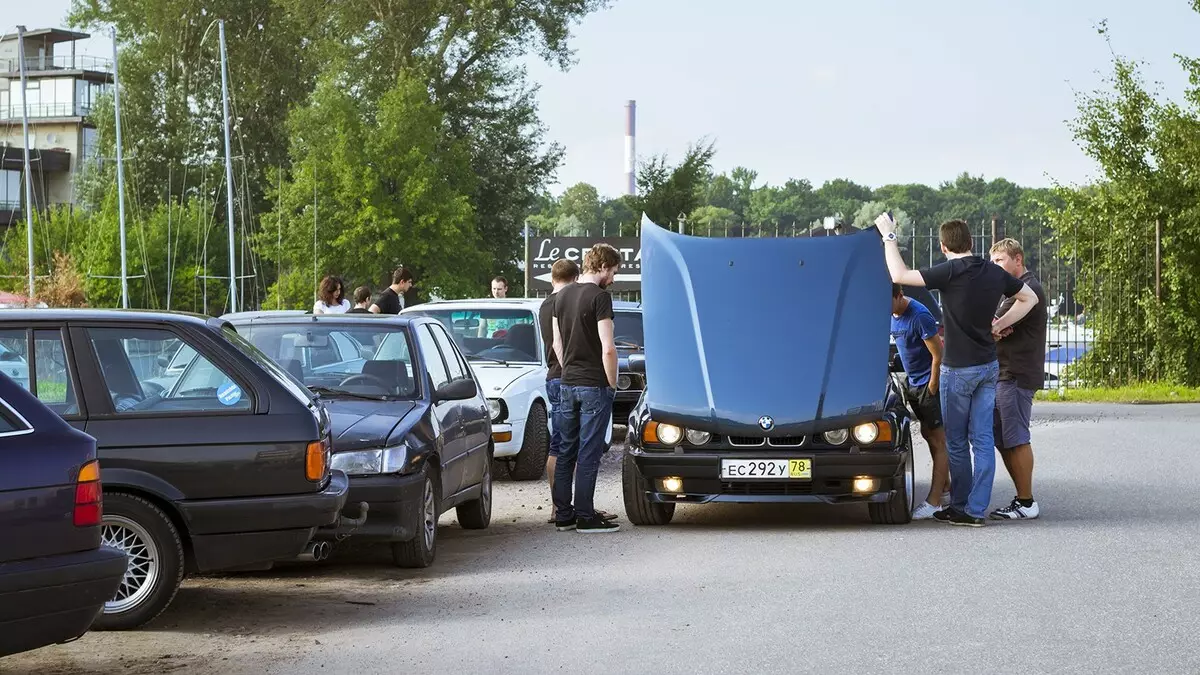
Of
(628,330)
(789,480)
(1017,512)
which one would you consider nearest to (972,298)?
(1017,512)

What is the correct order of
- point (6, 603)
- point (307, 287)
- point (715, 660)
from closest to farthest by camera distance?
point (6, 603) < point (715, 660) < point (307, 287)

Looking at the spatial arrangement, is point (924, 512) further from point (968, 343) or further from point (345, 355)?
point (345, 355)

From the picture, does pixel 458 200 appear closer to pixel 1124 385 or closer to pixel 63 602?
pixel 1124 385

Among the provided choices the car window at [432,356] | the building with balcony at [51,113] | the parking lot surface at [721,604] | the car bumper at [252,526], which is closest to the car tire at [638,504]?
the parking lot surface at [721,604]

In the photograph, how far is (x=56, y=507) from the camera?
6.39 m

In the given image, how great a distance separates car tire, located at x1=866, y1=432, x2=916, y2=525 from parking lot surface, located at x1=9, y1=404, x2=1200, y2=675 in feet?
0.52

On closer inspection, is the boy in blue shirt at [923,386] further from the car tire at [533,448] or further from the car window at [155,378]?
the car window at [155,378]

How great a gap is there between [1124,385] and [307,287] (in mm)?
39356

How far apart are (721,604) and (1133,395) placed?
22.9 metres

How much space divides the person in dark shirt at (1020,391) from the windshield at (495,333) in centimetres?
552

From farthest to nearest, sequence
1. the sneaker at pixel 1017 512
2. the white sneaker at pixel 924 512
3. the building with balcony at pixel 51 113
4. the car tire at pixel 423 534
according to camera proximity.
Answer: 1. the building with balcony at pixel 51 113
2. the white sneaker at pixel 924 512
3. the sneaker at pixel 1017 512
4. the car tire at pixel 423 534

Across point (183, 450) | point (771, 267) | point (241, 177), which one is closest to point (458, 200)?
point (241, 177)

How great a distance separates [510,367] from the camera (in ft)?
54.4

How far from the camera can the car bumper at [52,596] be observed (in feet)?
20.4
